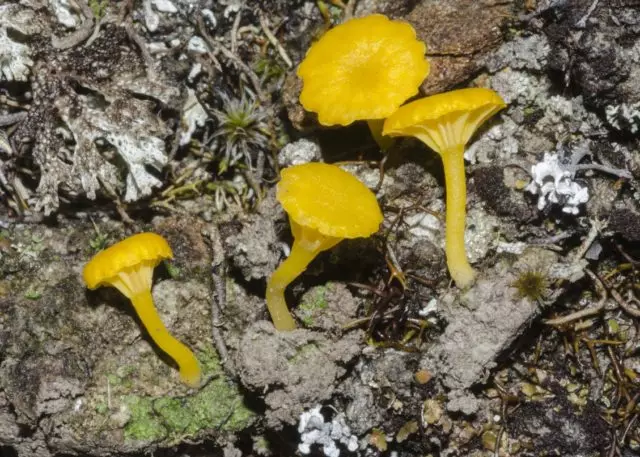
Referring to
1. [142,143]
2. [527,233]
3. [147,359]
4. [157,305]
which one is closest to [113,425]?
[147,359]

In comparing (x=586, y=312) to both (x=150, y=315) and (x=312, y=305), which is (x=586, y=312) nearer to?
(x=312, y=305)

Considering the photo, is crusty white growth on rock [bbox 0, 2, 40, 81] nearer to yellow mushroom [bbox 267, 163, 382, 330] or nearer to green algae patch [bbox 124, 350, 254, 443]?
yellow mushroom [bbox 267, 163, 382, 330]

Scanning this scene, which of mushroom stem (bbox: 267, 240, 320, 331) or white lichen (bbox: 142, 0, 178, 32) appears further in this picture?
white lichen (bbox: 142, 0, 178, 32)

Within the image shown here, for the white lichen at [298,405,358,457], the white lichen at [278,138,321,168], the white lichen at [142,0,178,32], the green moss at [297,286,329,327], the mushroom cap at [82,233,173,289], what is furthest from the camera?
the white lichen at [142,0,178,32]

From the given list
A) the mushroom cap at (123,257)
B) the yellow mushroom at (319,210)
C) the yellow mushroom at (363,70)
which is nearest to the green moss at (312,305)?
the yellow mushroom at (319,210)

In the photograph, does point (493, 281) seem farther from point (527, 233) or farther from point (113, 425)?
point (113, 425)

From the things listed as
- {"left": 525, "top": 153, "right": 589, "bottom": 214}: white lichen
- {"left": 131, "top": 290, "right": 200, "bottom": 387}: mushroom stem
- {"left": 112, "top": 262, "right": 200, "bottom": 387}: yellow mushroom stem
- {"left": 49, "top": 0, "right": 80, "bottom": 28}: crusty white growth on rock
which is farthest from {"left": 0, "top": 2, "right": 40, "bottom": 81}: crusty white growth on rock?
{"left": 525, "top": 153, "right": 589, "bottom": 214}: white lichen

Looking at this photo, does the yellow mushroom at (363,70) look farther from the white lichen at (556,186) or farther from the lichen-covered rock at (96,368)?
the lichen-covered rock at (96,368)
